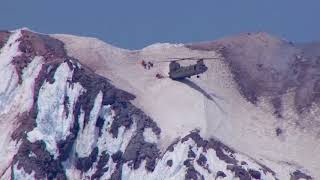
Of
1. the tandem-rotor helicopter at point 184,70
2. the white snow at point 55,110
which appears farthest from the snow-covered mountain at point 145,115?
the tandem-rotor helicopter at point 184,70

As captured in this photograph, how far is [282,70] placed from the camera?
120 metres

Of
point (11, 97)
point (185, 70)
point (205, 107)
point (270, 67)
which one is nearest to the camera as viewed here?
point (11, 97)

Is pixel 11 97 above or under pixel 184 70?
Answer: under

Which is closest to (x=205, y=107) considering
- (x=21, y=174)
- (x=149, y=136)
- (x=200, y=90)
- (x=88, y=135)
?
(x=200, y=90)

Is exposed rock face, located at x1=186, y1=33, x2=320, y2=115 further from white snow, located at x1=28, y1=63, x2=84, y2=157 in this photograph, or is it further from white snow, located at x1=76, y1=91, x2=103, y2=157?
white snow, located at x1=28, y1=63, x2=84, y2=157

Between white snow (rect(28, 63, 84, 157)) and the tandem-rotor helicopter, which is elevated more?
the tandem-rotor helicopter

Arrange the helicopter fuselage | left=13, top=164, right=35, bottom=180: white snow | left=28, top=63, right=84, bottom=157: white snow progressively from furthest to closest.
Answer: the helicopter fuselage → left=28, top=63, right=84, bottom=157: white snow → left=13, top=164, right=35, bottom=180: white snow

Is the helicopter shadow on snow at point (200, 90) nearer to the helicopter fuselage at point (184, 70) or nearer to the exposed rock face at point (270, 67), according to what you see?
the helicopter fuselage at point (184, 70)

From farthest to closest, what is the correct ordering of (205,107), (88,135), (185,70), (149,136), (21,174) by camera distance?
(185,70), (205,107), (88,135), (149,136), (21,174)

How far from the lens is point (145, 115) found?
10756 centimetres

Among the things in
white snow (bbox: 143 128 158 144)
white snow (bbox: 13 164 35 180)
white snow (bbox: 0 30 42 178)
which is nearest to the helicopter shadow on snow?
white snow (bbox: 143 128 158 144)

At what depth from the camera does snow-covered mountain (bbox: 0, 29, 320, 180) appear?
4013 inches

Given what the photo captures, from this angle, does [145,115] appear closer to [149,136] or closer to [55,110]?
[149,136]

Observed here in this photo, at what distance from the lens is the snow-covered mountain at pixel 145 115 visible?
4013 inches
